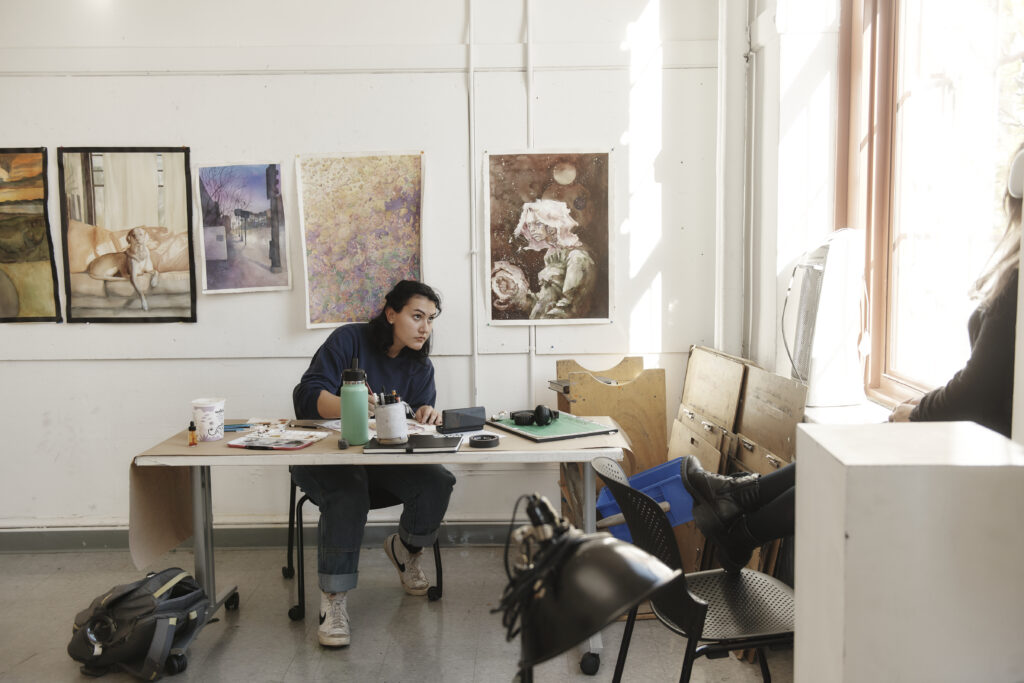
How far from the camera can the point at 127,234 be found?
396 centimetres

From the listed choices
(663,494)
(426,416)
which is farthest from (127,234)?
(663,494)

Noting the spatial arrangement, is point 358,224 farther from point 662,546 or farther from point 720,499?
point 662,546

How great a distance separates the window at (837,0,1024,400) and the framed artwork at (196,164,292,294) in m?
2.60

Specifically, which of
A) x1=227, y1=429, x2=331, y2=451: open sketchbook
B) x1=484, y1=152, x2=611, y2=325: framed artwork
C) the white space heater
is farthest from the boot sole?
the white space heater

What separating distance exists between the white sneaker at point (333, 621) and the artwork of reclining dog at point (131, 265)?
187 centimetres

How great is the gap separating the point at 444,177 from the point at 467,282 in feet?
1.74

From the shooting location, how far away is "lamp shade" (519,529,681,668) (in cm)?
110

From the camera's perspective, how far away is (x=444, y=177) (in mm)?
3947

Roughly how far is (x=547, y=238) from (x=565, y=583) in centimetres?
291

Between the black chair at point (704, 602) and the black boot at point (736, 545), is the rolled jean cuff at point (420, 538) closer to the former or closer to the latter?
the black chair at point (704, 602)

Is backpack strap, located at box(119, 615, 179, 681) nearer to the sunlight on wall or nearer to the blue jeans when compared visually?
the blue jeans

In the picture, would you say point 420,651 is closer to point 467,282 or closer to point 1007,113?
point 467,282

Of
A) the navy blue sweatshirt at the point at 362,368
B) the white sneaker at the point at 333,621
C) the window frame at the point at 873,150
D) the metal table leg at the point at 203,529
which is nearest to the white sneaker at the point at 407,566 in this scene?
the white sneaker at the point at 333,621

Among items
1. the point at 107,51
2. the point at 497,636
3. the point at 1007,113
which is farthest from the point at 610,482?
the point at 107,51
